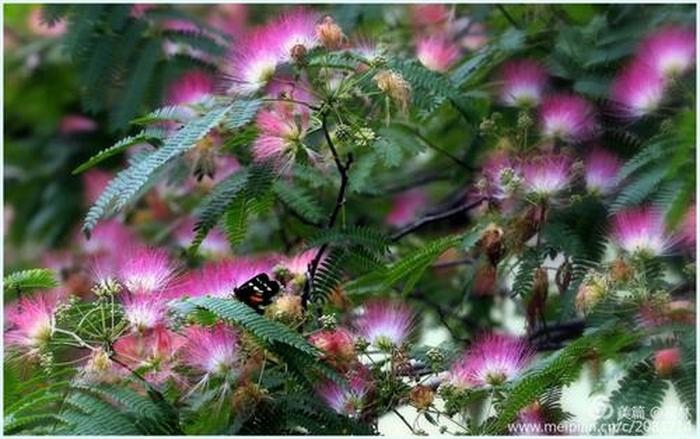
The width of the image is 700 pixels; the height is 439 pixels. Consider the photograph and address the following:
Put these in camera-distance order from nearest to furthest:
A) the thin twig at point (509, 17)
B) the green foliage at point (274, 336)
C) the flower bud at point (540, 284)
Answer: the green foliage at point (274, 336) → the flower bud at point (540, 284) → the thin twig at point (509, 17)

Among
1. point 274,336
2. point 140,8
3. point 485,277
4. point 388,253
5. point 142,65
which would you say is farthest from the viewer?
point 140,8

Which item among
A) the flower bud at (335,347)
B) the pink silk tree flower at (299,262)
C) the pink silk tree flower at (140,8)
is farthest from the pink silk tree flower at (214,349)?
the pink silk tree flower at (140,8)

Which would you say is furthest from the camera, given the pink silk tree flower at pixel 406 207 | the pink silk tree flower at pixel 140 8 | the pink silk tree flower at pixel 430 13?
the pink silk tree flower at pixel 406 207

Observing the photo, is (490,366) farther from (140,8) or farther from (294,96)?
(140,8)

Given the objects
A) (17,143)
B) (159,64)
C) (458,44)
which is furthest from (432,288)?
(17,143)

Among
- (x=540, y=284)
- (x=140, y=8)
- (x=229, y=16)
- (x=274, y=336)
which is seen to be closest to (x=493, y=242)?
(x=540, y=284)

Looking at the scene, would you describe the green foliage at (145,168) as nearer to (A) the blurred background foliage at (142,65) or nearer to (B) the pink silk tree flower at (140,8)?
(A) the blurred background foliage at (142,65)

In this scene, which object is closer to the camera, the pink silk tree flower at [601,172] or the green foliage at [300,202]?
the pink silk tree flower at [601,172]
